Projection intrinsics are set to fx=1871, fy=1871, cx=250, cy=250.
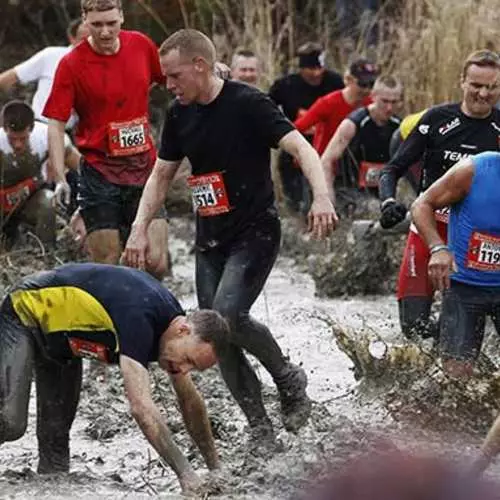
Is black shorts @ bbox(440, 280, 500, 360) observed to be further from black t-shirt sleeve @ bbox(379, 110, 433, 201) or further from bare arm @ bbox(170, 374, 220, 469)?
bare arm @ bbox(170, 374, 220, 469)

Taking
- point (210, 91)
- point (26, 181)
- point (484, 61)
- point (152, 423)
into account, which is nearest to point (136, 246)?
point (210, 91)

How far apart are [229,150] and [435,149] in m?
1.42

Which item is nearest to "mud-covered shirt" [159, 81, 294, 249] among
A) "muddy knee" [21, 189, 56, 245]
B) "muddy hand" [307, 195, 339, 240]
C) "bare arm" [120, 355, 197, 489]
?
"muddy hand" [307, 195, 339, 240]

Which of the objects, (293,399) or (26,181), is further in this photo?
(26,181)

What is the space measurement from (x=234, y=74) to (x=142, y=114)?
454 centimetres

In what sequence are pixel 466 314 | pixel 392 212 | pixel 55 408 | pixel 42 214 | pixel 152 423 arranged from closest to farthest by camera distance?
pixel 152 423 < pixel 55 408 < pixel 466 314 < pixel 392 212 < pixel 42 214

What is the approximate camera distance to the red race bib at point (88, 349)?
→ 25.3ft

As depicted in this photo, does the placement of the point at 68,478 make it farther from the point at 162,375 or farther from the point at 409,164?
the point at 409,164

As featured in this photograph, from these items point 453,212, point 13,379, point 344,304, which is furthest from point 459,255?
point 344,304

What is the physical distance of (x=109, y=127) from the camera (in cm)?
1041

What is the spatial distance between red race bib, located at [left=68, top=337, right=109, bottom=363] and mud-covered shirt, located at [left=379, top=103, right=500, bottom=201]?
8.61ft

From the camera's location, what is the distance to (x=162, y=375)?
33.4 ft

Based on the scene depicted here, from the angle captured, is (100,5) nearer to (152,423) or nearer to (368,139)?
(152,423)

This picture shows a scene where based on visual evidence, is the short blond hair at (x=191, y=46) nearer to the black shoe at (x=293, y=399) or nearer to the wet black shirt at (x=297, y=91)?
the black shoe at (x=293, y=399)
